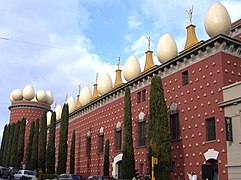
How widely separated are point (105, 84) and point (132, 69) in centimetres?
666

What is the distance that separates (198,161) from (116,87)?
50.5ft

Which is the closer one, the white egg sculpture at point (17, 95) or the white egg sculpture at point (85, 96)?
the white egg sculpture at point (85, 96)

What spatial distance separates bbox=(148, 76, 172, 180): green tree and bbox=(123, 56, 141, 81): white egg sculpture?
27.6 feet

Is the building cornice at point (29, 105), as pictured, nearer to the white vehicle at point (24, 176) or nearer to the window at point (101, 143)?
the window at point (101, 143)

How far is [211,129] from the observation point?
2405 cm

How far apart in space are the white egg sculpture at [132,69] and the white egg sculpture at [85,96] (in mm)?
12205

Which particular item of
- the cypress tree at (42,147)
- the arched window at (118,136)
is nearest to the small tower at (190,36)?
the arched window at (118,136)

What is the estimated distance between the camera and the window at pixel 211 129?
23.7 meters

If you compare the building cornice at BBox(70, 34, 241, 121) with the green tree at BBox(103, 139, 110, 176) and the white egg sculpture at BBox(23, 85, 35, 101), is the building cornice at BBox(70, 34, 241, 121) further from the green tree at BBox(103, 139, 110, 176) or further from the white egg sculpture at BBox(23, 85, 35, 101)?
the white egg sculpture at BBox(23, 85, 35, 101)

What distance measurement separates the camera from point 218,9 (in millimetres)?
26781

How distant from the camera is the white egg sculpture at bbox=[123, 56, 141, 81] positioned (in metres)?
34.8

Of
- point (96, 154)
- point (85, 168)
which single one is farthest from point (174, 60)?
point (85, 168)

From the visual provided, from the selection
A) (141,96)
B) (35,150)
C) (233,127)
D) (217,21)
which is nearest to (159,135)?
(233,127)

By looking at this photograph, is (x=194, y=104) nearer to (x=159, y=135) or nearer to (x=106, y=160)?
(x=159, y=135)
